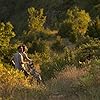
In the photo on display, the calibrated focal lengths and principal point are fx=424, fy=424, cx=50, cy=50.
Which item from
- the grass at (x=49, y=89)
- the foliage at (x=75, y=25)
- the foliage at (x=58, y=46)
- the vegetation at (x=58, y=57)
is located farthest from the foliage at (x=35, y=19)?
the grass at (x=49, y=89)

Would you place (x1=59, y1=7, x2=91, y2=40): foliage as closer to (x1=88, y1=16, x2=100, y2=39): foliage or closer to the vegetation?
the vegetation

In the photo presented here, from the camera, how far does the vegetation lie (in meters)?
8.44

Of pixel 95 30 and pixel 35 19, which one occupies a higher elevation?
pixel 35 19

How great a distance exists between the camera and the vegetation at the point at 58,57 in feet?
27.7

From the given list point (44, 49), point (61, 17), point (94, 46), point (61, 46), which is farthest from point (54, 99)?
point (61, 17)

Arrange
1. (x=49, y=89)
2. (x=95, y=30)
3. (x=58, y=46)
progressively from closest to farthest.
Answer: (x=49, y=89), (x=95, y=30), (x=58, y=46)

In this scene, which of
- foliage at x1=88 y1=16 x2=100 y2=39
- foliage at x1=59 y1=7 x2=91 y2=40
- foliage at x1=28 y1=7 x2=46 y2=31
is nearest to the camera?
foliage at x1=88 y1=16 x2=100 y2=39

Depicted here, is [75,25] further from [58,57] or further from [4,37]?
[58,57]

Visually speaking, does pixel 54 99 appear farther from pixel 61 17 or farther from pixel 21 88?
pixel 61 17

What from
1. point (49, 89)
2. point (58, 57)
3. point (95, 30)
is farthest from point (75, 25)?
point (49, 89)

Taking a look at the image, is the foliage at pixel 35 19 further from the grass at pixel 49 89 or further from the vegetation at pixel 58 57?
the grass at pixel 49 89

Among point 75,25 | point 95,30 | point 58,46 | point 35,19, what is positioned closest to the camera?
point 95,30

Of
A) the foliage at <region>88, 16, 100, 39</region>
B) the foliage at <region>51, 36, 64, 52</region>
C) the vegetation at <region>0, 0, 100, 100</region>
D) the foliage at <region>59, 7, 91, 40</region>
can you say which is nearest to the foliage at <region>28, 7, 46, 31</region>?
the vegetation at <region>0, 0, 100, 100</region>

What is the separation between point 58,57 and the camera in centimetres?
1672
